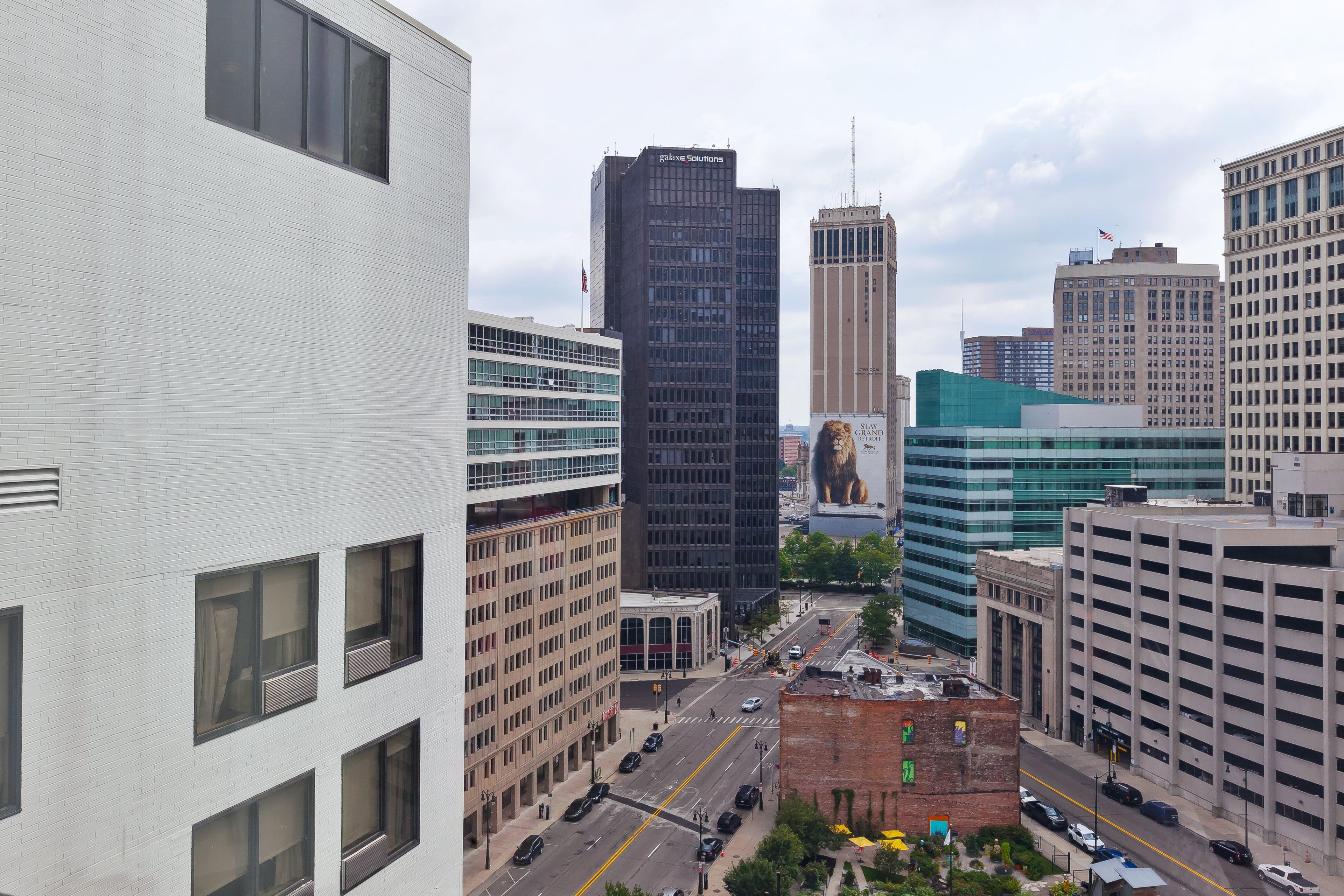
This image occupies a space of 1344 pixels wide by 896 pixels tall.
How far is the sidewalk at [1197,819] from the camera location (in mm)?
62406

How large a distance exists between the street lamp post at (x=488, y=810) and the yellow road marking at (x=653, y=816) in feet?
30.5

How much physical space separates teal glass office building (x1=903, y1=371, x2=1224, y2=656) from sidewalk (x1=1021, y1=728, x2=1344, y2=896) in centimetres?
2850

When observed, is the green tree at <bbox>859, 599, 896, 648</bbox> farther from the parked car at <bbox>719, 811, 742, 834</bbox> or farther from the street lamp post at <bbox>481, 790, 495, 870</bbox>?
the street lamp post at <bbox>481, 790, 495, 870</bbox>

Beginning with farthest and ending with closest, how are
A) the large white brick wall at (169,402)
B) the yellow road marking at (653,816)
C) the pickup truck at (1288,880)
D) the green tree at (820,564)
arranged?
the green tree at (820,564) < the yellow road marking at (653,816) < the pickup truck at (1288,880) < the large white brick wall at (169,402)

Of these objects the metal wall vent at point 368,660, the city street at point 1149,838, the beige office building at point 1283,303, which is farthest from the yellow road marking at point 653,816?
the beige office building at point 1283,303

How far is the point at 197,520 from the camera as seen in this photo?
29.7 feet

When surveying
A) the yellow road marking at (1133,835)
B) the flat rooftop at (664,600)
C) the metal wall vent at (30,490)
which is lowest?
the yellow road marking at (1133,835)

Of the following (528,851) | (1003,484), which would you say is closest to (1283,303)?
(1003,484)

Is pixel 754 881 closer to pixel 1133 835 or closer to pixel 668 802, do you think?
pixel 668 802

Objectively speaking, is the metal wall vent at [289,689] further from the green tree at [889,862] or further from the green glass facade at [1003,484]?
the green glass facade at [1003,484]

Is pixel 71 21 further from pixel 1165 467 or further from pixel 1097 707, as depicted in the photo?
pixel 1165 467

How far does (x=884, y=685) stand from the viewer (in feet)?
252

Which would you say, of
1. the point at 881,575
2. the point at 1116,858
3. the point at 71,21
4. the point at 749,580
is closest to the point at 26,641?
the point at 71,21

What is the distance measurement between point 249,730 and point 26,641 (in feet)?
9.16
